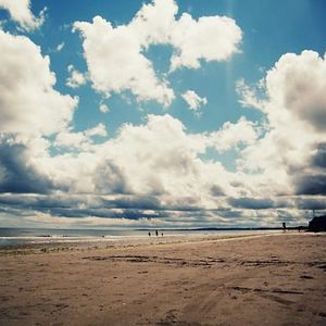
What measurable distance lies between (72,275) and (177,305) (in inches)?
353

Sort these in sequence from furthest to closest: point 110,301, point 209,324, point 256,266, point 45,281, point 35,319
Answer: point 256,266, point 45,281, point 110,301, point 35,319, point 209,324

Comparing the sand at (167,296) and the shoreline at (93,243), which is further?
the shoreline at (93,243)

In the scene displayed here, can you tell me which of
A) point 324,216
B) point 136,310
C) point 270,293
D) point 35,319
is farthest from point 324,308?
point 324,216

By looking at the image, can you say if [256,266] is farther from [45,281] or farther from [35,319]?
[35,319]

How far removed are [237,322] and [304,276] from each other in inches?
342

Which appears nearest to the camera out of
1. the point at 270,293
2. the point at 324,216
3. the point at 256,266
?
the point at 270,293

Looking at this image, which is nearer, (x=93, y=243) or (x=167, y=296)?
(x=167, y=296)

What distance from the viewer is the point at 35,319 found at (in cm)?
1105

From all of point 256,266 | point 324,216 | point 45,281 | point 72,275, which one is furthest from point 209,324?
point 324,216

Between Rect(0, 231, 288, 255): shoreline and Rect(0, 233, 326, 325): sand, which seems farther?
Rect(0, 231, 288, 255): shoreline

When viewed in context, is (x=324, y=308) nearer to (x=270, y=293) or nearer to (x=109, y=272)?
(x=270, y=293)

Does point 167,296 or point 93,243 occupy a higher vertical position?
point 167,296

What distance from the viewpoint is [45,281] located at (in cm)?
1780

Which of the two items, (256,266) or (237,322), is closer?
(237,322)
